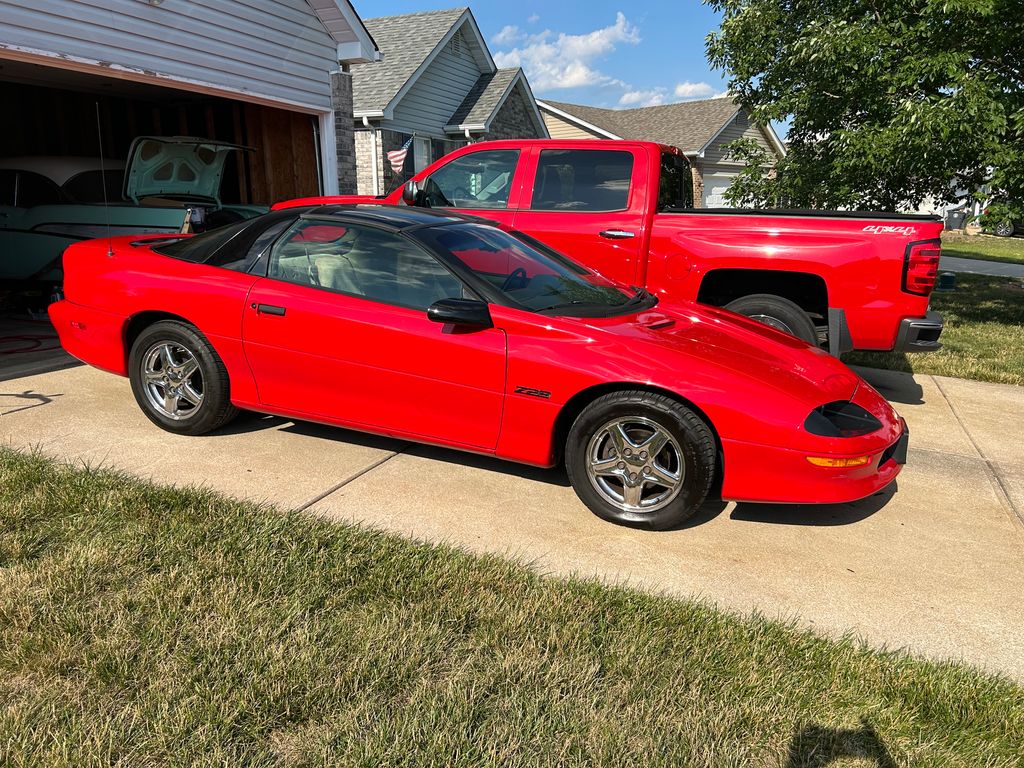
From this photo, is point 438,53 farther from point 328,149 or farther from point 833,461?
point 833,461

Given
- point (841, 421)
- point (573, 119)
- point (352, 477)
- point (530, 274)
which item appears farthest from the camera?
point (573, 119)

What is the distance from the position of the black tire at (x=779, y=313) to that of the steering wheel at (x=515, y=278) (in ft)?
7.61

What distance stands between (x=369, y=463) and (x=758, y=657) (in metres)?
2.43

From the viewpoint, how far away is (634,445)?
357 centimetres

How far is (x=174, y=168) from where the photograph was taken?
8820mm

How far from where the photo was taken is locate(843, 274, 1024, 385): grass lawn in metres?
7.35

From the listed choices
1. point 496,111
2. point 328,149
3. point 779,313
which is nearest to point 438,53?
point 496,111

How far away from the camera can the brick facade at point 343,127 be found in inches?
439

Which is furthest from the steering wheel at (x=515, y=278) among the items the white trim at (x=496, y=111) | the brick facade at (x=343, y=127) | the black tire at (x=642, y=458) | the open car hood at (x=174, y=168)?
the white trim at (x=496, y=111)

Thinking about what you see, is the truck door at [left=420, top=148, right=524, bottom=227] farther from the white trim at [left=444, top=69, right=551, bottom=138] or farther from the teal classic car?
the white trim at [left=444, top=69, right=551, bottom=138]

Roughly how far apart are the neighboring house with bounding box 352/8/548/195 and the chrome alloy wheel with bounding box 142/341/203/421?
12.7 m

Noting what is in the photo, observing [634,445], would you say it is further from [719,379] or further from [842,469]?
[842,469]

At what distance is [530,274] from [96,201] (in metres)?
6.85

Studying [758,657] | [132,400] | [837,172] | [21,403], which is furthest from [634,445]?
[837,172]
